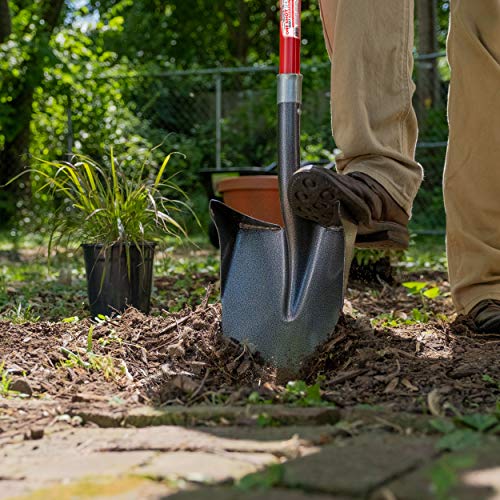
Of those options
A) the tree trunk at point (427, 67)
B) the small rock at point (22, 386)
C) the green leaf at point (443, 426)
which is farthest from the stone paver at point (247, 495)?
the tree trunk at point (427, 67)

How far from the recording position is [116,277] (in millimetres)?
2807

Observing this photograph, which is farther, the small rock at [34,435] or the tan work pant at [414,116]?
the tan work pant at [414,116]

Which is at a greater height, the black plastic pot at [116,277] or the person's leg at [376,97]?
the person's leg at [376,97]

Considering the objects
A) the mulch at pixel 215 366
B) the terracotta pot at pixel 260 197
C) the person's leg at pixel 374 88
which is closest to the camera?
the mulch at pixel 215 366

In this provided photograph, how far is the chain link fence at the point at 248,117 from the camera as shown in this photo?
8531 millimetres

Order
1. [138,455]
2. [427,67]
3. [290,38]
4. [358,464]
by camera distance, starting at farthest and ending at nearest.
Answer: [427,67]
[290,38]
[138,455]
[358,464]

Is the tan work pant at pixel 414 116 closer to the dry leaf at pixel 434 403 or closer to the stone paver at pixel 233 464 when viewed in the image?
the dry leaf at pixel 434 403

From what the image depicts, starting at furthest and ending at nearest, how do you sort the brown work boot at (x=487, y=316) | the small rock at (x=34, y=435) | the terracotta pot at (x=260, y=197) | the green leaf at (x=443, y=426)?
the terracotta pot at (x=260, y=197) → the brown work boot at (x=487, y=316) → the small rock at (x=34, y=435) → the green leaf at (x=443, y=426)

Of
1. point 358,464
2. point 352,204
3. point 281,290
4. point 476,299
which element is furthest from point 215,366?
point 476,299

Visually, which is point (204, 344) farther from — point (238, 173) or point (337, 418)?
point (238, 173)

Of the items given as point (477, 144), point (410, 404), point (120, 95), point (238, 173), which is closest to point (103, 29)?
point (120, 95)

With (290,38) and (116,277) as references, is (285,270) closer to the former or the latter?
(290,38)

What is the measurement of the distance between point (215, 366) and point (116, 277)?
0.91 m

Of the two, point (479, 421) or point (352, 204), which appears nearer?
point (479, 421)
